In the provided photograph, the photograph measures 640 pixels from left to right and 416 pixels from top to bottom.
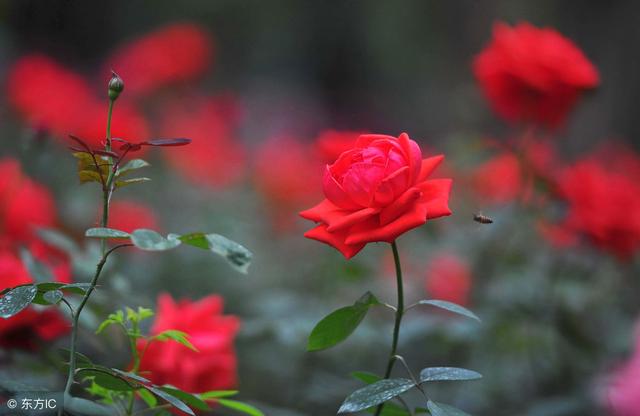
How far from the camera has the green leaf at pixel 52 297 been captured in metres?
0.52

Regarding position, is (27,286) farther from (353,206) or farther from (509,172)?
(509,172)

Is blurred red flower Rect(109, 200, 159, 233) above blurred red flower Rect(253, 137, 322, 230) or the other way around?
above

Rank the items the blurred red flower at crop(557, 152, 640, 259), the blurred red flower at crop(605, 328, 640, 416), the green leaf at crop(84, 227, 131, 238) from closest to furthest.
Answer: the green leaf at crop(84, 227, 131, 238) < the blurred red flower at crop(605, 328, 640, 416) < the blurred red flower at crop(557, 152, 640, 259)

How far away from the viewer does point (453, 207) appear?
202 centimetres

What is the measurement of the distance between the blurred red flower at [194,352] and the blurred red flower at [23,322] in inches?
3.8

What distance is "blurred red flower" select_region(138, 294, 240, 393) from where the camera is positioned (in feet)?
2.55

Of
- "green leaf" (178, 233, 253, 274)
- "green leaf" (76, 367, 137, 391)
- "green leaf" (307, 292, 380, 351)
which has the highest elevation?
"green leaf" (178, 233, 253, 274)

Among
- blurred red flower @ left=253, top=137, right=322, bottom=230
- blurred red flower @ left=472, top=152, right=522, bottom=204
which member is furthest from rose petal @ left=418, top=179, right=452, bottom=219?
blurred red flower @ left=253, top=137, right=322, bottom=230

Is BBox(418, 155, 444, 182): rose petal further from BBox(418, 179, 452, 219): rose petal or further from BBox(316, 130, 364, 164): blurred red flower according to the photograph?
BBox(316, 130, 364, 164): blurred red flower

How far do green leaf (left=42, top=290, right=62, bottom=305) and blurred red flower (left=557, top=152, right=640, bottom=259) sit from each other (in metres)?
0.91

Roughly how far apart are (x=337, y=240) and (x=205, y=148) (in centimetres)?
176

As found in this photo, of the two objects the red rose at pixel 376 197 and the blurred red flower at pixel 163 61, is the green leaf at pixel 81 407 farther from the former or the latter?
the blurred red flower at pixel 163 61

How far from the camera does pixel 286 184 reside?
83.3 inches

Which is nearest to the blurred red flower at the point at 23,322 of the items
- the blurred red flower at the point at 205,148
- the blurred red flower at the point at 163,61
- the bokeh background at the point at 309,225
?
the bokeh background at the point at 309,225
